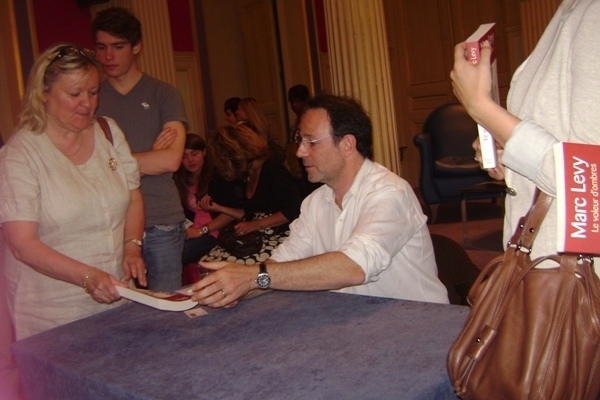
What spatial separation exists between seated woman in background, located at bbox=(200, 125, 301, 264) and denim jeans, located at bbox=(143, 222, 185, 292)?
25.1 inches

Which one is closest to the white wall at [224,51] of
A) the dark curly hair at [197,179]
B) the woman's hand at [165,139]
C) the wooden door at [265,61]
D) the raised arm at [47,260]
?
the wooden door at [265,61]

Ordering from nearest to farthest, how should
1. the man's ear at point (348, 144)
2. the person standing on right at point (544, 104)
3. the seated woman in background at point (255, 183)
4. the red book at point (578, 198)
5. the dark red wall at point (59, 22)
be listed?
the red book at point (578, 198)
the person standing on right at point (544, 104)
the man's ear at point (348, 144)
the seated woman in background at point (255, 183)
the dark red wall at point (59, 22)

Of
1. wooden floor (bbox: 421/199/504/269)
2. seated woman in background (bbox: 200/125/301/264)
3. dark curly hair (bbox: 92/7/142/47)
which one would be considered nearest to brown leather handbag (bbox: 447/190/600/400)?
dark curly hair (bbox: 92/7/142/47)

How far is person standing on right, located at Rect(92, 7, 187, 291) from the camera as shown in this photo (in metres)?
2.81

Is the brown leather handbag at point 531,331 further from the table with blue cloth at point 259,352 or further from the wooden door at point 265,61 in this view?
the wooden door at point 265,61

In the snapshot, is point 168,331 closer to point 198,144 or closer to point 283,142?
point 198,144

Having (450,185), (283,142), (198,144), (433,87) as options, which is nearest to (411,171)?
(433,87)

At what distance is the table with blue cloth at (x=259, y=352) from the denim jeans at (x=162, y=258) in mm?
792

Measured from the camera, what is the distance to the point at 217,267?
78.7 inches

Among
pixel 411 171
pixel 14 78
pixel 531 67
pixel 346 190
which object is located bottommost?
pixel 411 171

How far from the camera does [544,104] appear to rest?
1180 millimetres

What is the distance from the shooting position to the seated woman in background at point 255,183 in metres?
3.79

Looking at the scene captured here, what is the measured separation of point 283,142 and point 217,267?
804cm

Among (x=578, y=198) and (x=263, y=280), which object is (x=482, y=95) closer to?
(x=578, y=198)
